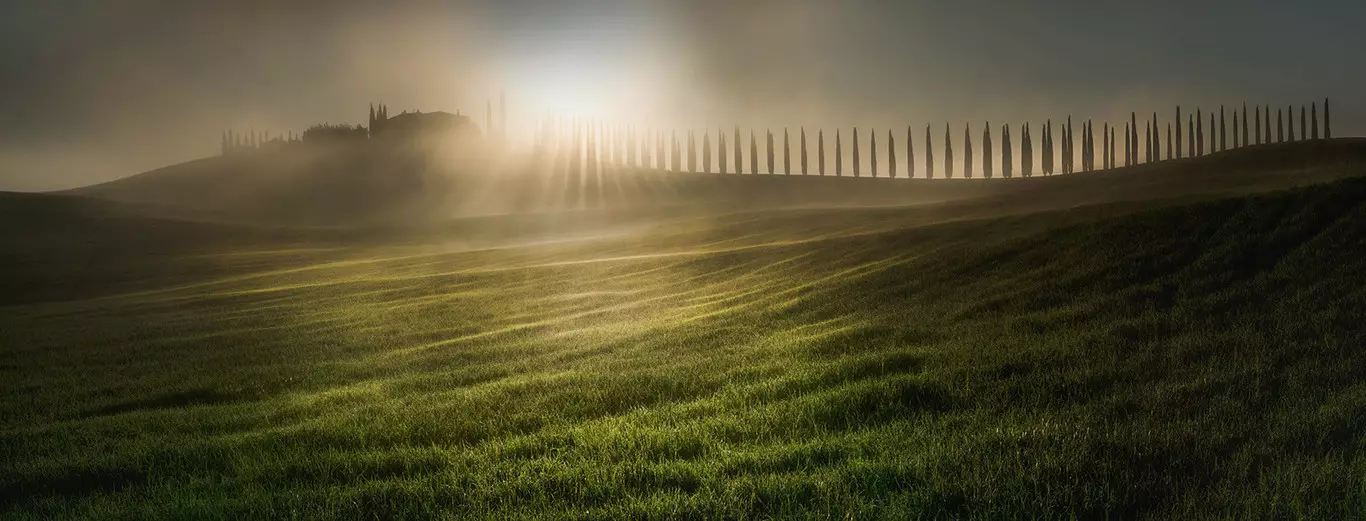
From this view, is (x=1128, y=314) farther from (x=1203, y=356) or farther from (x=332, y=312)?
(x=332, y=312)

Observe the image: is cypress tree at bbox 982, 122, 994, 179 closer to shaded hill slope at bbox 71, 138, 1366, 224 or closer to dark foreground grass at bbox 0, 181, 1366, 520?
shaded hill slope at bbox 71, 138, 1366, 224

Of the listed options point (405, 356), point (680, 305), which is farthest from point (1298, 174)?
point (405, 356)

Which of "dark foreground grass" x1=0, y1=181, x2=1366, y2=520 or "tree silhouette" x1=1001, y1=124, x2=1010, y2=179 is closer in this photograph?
"dark foreground grass" x1=0, y1=181, x2=1366, y2=520

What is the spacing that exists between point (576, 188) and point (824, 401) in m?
151

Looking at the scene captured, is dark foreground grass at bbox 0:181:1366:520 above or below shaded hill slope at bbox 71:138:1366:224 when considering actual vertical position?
below

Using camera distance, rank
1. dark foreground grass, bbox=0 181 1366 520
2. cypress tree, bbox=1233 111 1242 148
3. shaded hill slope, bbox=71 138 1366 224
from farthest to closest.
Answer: cypress tree, bbox=1233 111 1242 148 → shaded hill slope, bbox=71 138 1366 224 → dark foreground grass, bbox=0 181 1366 520

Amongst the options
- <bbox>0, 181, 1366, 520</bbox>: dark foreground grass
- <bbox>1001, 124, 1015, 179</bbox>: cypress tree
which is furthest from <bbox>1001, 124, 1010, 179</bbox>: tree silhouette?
<bbox>0, 181, 1366, 520</bbox>: dark foreground grass

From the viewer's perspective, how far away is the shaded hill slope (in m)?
75.3

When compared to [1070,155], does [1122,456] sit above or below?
below

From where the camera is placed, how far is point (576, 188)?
518 feet

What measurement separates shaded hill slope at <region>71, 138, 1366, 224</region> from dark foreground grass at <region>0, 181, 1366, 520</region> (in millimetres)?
53642

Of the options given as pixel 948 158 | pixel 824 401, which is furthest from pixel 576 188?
pixel 824 401

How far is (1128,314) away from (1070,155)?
110 meters

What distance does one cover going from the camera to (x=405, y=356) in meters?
16.9
